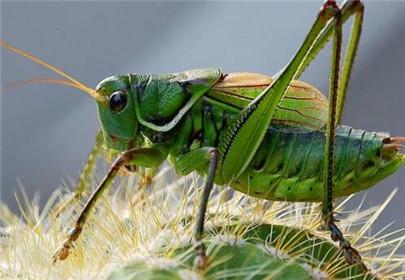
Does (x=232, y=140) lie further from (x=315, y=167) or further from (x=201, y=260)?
(x=201, y=260)

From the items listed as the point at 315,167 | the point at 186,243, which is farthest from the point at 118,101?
the point at 186,243

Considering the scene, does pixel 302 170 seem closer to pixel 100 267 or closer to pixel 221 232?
pixel 221 232

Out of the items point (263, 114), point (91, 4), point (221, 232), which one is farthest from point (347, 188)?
point (91, 4)

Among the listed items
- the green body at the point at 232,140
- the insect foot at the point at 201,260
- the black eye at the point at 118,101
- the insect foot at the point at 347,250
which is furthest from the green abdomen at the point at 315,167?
the insect foot at the point at 201,260

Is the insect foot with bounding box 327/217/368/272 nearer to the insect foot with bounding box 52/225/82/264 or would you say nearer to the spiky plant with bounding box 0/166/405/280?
the spiky plant with bounding box 0/166/405/280

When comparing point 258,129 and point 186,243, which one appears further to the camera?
point 258,129

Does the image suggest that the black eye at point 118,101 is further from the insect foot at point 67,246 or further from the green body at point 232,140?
the insect foot at point 67,246
